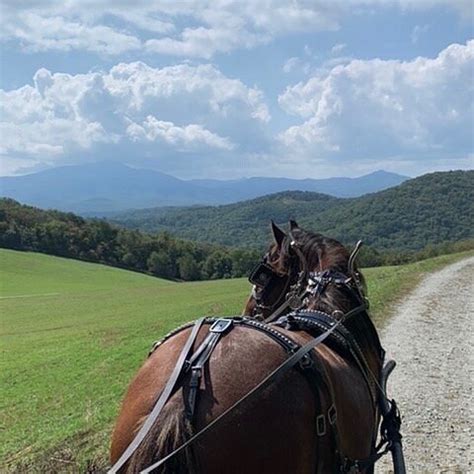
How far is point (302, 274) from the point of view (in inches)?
189

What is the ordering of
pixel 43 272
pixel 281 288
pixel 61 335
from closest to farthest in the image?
pixel 281 288, pixel 61 335, pixel 43 272

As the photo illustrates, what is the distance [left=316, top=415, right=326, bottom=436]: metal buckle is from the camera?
9.95 feet

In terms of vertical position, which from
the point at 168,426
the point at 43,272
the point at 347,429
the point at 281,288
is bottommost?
the point at 43,272

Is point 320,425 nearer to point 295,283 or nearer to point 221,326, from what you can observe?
point 221,326

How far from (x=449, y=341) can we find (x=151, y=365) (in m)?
10.5

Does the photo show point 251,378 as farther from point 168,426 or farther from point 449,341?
point 449,341

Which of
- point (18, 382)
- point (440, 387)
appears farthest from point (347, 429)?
point (18, 382)

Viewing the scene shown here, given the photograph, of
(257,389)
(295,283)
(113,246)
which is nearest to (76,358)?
(295,283)

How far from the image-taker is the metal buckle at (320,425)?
3.03m

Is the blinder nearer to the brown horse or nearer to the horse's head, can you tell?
the horse's head

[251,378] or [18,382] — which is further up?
[251,378]

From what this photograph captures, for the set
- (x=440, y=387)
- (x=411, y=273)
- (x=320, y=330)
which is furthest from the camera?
(x=411, y=273)

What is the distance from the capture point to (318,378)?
10.3ft

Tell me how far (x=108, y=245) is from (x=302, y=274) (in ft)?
251
